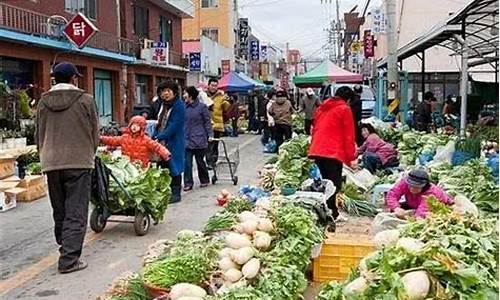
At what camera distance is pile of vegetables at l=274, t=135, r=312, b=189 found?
9.97m

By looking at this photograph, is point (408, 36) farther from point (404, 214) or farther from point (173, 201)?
point (404, 214)

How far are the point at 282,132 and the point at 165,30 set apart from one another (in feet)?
71.0

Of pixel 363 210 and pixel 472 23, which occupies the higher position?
pixel 472 23

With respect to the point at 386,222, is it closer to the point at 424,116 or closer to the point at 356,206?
the point at 356,206

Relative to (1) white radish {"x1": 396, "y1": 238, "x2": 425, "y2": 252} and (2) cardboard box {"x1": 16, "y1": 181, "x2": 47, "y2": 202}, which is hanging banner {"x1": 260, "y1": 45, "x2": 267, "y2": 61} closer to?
(2) cardboard box {"x1": 16, "y1": 181, "x2": 47, "y2": 202}

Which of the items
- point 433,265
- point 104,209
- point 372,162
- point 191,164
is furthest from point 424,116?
point 433,265

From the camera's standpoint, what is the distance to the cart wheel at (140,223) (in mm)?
7708

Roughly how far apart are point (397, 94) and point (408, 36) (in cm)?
2072

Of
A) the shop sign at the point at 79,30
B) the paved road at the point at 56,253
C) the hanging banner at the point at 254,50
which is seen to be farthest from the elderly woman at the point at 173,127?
the hanging banner at the point at 254,50

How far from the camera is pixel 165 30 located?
3738cm

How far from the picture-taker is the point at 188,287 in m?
4.30

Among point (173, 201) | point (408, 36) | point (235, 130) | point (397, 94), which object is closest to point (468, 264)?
point (173, 201)

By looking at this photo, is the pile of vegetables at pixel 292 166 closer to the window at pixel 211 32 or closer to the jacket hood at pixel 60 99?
the jacket hood at pixel 60 99

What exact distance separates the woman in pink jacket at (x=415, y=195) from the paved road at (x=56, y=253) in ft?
8.94
